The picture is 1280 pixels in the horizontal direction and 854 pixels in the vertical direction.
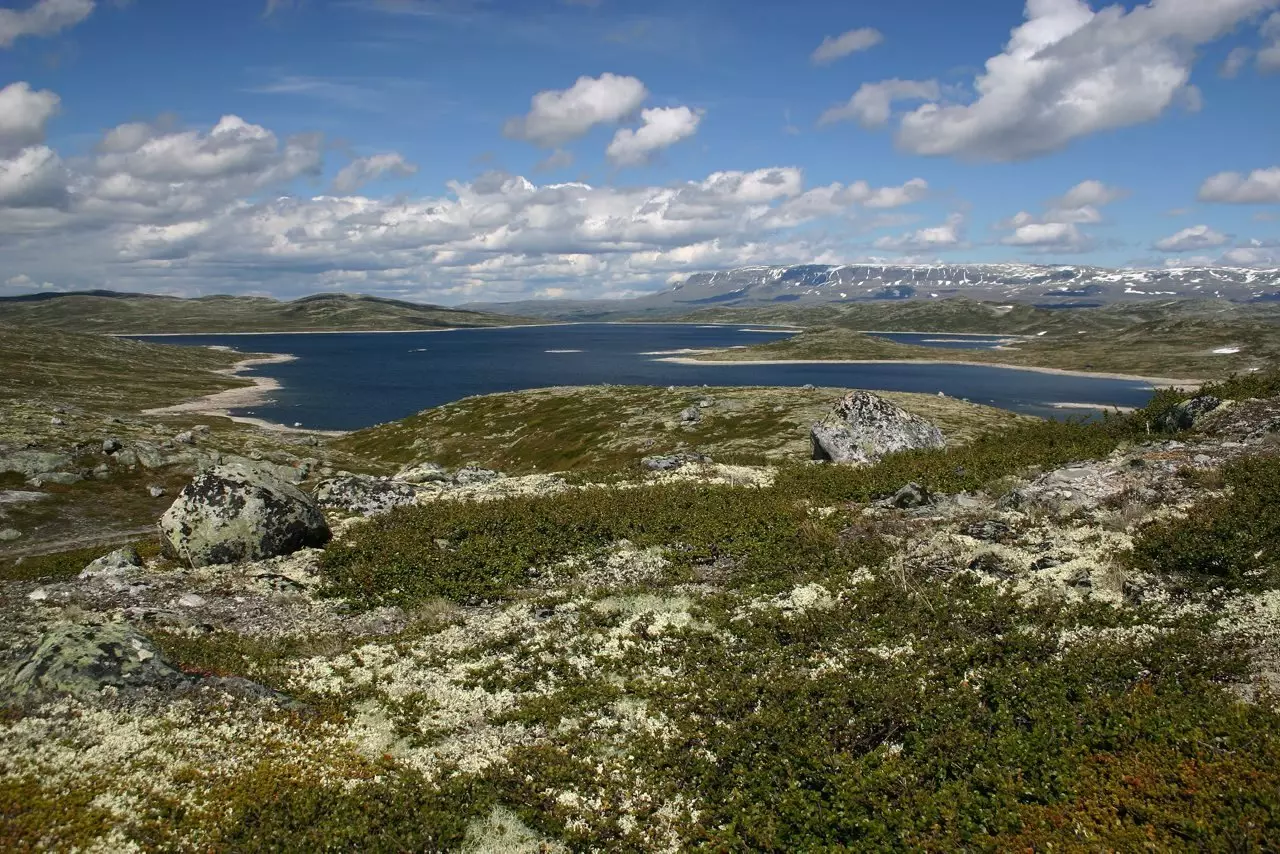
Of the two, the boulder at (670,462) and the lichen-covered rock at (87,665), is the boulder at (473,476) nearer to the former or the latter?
the boulder at (670,462)

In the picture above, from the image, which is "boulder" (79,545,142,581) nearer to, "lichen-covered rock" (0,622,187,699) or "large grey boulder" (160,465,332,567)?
"large grey boulder" (160,465,332,567)

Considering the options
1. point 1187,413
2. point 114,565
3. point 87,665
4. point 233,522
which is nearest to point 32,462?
point 114,565

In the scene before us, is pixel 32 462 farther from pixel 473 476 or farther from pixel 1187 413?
pixel 1187 413

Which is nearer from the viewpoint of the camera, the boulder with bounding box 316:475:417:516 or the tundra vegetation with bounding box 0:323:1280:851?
the tundra vegetation with bounding box 0:323:1280:851

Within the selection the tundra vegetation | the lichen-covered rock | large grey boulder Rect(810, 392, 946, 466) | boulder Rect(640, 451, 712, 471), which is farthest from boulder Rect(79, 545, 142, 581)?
large grey boulder Rect(810, 392, 946, 466)

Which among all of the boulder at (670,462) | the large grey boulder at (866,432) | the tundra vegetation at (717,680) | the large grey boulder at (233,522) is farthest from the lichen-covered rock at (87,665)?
the large grey boulder at (866,432)

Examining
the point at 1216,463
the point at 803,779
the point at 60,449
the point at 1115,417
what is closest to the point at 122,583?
the point at 803,779

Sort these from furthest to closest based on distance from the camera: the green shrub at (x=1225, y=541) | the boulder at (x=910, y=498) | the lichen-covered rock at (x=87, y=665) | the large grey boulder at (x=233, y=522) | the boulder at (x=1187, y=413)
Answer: the boulder at (x=1187, y=413) < the boulder at (x=910, y=498) < the large grey boulder at (x=233, y=522) < the green shrub at (x=1225, y=541) < the lichen-covered rock at (x=87, y=665)
